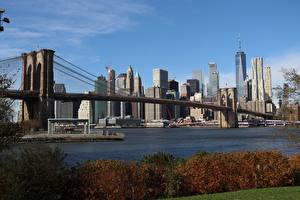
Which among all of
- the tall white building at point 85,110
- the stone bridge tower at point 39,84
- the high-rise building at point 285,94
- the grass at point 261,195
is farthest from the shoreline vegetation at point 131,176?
the tall white building at point 85,110

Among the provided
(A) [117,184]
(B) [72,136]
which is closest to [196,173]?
(A) [117,184]

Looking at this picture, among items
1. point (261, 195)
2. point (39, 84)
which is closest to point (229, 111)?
point (39, 84)

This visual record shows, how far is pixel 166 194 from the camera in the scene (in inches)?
443

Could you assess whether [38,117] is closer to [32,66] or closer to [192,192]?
[32,66]

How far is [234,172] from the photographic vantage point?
40.8 ft

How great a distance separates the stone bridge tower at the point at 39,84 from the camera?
284ft

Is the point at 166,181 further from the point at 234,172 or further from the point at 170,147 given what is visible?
the point at 170,147

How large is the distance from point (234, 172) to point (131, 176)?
316 centimetres

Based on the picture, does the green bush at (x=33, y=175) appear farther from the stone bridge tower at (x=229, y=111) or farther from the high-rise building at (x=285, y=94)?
the stone bridge tower at (x=229, y=111)

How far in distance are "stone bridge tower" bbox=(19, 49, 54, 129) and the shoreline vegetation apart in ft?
235

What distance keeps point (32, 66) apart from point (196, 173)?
8960 cm

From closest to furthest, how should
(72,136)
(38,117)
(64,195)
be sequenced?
1. (64,195)
2. (72,136)
3. (38,117)

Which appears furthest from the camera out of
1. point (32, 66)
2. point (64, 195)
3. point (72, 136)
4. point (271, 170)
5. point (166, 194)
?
point (32, 66)

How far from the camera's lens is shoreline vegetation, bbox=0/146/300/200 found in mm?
9648
